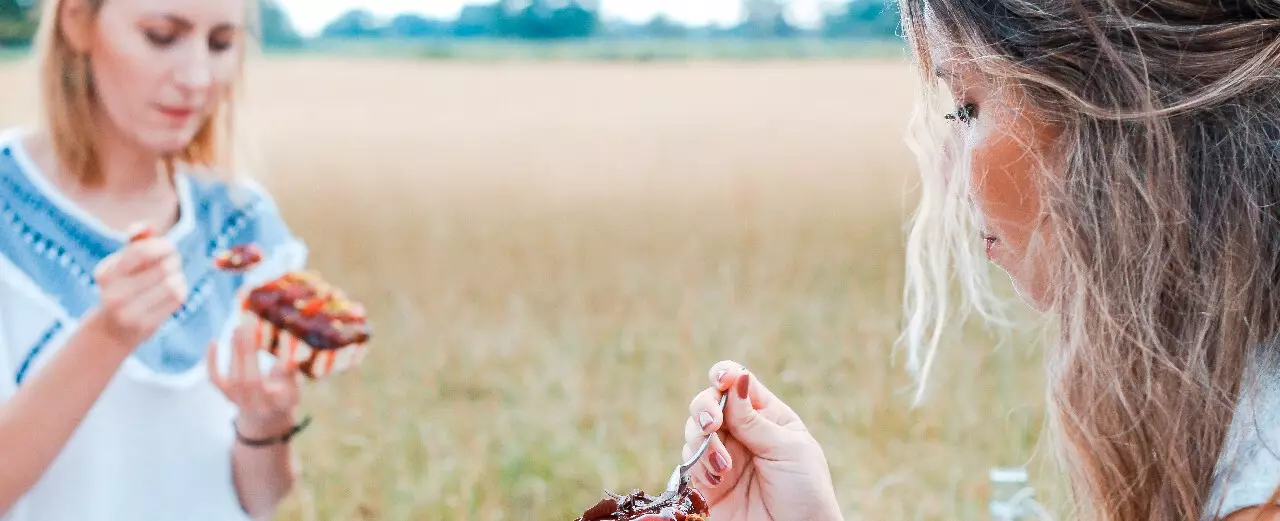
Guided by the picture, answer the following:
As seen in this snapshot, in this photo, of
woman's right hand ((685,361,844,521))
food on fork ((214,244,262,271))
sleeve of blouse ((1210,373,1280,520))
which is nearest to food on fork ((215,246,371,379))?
food on fork ((214,244,262,271))

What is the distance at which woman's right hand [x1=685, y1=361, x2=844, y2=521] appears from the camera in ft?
2.58

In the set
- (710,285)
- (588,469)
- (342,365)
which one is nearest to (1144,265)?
(342,365)

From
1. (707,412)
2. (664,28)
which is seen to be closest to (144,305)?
(707,412)

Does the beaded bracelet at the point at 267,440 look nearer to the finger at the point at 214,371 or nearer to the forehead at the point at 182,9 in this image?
the finger at the point at 214,371

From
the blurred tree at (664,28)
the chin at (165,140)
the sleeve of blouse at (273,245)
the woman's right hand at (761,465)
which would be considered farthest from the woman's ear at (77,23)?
the blurred tree at (664,28)

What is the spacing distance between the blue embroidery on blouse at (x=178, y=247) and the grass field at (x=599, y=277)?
0.45 metres

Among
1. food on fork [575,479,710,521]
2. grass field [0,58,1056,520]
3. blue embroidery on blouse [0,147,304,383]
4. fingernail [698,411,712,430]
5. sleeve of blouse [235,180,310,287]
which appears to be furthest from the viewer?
grass field [0,58,1056,520]

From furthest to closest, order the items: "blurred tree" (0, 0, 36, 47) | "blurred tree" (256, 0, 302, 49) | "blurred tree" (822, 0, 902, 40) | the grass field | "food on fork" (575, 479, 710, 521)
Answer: "blurred tree" (822, 0, 902, 40) < "blurred tree" (256, 0, 302, 49) < the grass field < "blurred tree" (0, 0, 36, 47) < "food on fork" (575, 479, 710, 521)

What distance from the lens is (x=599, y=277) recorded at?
7.75ft

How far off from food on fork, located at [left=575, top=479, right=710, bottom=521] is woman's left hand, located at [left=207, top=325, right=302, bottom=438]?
631 millimetres

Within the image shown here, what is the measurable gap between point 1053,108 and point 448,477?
50.0 inches

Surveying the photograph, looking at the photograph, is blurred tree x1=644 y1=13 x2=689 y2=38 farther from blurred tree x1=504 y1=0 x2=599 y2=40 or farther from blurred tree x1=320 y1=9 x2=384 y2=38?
blurred tree x1=320 y1=9 x2=384 y2=38

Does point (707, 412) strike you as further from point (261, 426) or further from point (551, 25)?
point (551, 25)

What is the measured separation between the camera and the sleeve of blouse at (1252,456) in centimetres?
65
